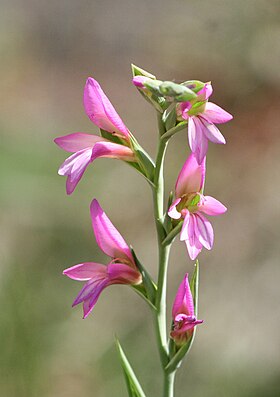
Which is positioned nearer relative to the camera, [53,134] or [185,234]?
[185,234]

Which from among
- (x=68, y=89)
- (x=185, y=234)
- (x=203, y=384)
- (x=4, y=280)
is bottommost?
(x=203, y=384)

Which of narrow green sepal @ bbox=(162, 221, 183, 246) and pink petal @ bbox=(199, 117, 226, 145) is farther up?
pink petal @ bbox=(199, 117, 226, 145)

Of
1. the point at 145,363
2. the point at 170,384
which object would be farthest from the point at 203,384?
the point at 170,384

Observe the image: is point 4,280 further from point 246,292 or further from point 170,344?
point 170,344

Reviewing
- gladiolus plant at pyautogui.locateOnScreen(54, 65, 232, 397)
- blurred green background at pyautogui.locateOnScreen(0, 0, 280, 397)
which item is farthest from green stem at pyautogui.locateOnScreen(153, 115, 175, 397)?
blurred green background at pyautogui.locateOnScreen(0, 0, 280, 397)

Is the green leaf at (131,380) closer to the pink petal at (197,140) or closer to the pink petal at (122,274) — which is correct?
the pink petal at (122,274)

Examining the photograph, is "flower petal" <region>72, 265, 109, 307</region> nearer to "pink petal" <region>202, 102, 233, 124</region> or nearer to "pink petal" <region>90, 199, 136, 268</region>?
"pink petal" <region>90, 199, 136, 268</region>
